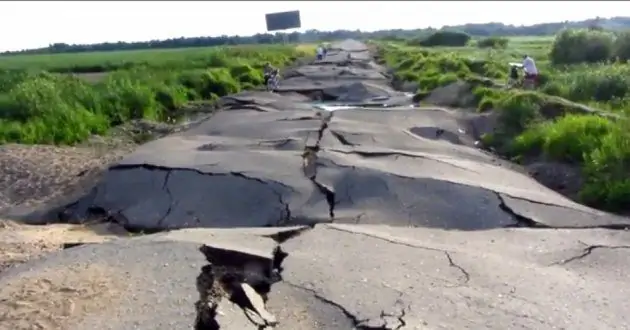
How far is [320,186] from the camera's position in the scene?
8.11 metres

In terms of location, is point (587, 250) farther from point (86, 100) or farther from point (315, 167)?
point (86, 100)

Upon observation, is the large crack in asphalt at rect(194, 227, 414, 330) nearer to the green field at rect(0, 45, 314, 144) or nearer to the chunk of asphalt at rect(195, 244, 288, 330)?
the chunk of asphalt at rect(195, 244, 288, 330)

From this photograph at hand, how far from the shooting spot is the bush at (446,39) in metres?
72.9

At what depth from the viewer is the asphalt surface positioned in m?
4.59

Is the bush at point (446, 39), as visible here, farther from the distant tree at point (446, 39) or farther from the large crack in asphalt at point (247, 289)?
the large crack in asphalt at point (247, 289)

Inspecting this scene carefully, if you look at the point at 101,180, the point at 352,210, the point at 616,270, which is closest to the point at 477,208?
the point at 352,210

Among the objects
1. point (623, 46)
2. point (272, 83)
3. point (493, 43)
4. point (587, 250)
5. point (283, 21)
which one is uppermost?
point (283, 21)

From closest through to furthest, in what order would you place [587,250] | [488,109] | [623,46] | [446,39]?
[587,250] → [488,109] → [623,46] → [446,39]

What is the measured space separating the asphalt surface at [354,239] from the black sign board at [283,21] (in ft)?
188

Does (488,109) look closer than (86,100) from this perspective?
No

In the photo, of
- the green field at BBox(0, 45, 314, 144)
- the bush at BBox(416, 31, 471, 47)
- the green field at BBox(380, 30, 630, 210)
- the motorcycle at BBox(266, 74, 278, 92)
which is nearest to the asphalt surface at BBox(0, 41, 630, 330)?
the green field at BBox(380, 30, 630, 210)

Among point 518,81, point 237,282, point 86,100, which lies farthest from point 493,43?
point 237,282

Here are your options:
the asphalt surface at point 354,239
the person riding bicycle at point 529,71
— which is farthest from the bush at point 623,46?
the asphalt surface at point 354,239

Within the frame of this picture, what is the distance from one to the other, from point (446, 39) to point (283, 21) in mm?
17269
